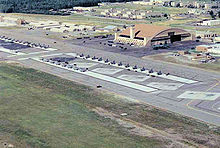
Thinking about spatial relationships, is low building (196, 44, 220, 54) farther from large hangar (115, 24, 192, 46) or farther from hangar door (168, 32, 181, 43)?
hangar door (168, 32, 181, 43)

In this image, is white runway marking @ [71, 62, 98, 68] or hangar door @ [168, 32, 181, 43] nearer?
white runway marking @ [71, 62, 98, 68]

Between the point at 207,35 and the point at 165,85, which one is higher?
the point at 207,35

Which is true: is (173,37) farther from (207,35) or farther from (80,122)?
(80,122)

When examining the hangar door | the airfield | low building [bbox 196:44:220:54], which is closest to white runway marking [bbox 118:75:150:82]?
the airfield

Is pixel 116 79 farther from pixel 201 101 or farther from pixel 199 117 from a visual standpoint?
pixel 199 117

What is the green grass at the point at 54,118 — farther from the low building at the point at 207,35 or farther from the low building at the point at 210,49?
the low building at the point at 207,35

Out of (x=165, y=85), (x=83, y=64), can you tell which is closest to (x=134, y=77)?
(x=165, y=85)
